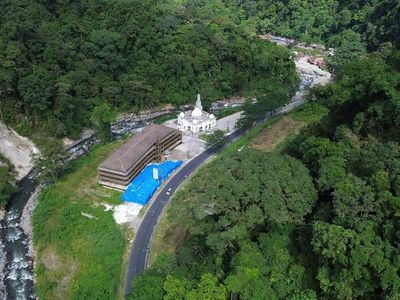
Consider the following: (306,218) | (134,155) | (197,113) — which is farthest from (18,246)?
(197,113)

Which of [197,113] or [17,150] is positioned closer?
[17,150]

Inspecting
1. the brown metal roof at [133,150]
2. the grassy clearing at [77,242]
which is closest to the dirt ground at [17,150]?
the grassy clearing at [77,242]

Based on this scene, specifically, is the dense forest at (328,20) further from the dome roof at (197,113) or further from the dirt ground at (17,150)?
the dirt ground at (17,150)

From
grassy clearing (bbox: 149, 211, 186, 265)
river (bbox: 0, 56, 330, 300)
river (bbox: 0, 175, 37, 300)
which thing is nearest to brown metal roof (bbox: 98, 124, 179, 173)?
grassy clearing (bbox: 149, 211, 186, 265)

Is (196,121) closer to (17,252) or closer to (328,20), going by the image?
(17,252)

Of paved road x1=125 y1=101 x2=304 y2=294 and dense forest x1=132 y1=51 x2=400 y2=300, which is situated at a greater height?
dense forest x1=132 y1=51 x2=400 y2=300

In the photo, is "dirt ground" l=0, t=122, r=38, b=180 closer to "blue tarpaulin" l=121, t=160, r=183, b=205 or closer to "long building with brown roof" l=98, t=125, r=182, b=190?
"long building with brown roof" l=98, t=125, r=182, b=190
